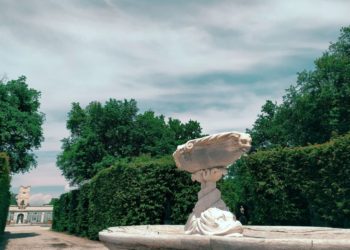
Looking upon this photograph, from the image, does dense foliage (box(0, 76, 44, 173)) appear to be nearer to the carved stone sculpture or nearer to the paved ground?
the paved ground

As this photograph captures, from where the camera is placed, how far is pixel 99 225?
2161cm

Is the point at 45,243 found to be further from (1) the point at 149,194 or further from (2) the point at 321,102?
(2) the point at 321,102

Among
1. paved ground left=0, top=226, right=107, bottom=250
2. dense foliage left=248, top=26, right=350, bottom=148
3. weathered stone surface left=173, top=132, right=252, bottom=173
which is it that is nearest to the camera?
weathered stone surface left=173, top=132, right=252, bottom=173

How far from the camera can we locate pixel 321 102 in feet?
94.0

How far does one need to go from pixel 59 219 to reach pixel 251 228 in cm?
3295

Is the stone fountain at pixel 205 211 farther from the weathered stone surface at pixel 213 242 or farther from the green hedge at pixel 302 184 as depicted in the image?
the green hedge at pixel 302 184

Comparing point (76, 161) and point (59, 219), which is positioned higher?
point (76, 161)

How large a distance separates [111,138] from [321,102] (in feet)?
63.9

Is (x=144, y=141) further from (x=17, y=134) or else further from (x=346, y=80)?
(x=346, y=80)

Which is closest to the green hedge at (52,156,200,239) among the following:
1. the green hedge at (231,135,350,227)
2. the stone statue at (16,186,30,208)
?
the green hedge at (231,135,350,227)

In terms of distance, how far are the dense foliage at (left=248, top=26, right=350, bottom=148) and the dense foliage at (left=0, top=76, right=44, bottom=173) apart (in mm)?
20324

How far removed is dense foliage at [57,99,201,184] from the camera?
35000 millimetres

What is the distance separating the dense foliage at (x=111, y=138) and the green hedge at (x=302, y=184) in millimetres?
19838

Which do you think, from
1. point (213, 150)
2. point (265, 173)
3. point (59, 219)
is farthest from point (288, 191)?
point (59, 219)
